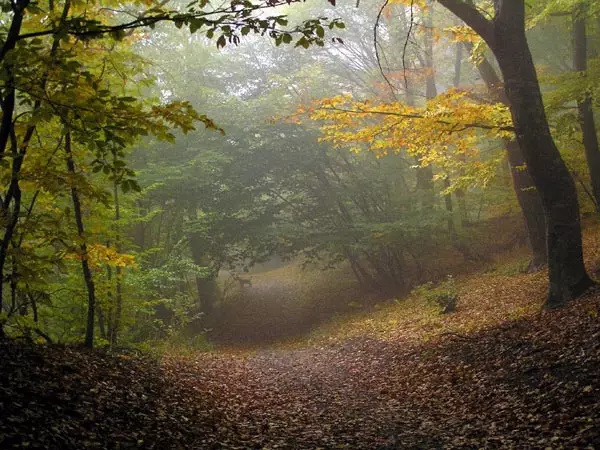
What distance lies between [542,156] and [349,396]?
17.3ft

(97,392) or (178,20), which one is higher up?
(178,20)

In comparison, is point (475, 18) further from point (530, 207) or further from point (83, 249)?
point (83, 249)

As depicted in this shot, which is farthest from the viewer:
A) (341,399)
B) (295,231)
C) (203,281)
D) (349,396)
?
(203,281)

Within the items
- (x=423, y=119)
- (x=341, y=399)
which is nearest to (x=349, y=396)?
(x=341, y=399)

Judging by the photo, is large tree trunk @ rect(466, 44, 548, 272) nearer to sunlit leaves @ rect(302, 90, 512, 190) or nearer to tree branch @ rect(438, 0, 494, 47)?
sunlit leaves @ rect(302, 90, 512, 190)

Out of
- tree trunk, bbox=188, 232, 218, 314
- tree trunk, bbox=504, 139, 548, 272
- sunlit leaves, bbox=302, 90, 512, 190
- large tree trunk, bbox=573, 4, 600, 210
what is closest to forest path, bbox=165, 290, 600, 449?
sunlit leaves, bbox=302, 90, 512, 190

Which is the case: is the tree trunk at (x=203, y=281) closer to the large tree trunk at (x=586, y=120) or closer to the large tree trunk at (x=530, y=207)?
the large tree trunk at (x=530, y=207)

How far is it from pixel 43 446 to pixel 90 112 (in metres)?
2.71

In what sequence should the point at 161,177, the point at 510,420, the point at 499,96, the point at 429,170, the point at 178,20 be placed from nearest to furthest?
the point at 178,20 < the point at 510,420 < the point at 499,96 < the point at 161,177 < the point at 429,170

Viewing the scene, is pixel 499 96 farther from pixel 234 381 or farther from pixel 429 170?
pixel 234 381

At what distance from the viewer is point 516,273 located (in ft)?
48.3

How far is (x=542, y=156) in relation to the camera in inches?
336

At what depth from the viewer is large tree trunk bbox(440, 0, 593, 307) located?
848 cm

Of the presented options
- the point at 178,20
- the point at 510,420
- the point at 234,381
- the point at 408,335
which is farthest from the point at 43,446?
the point at 408,335
